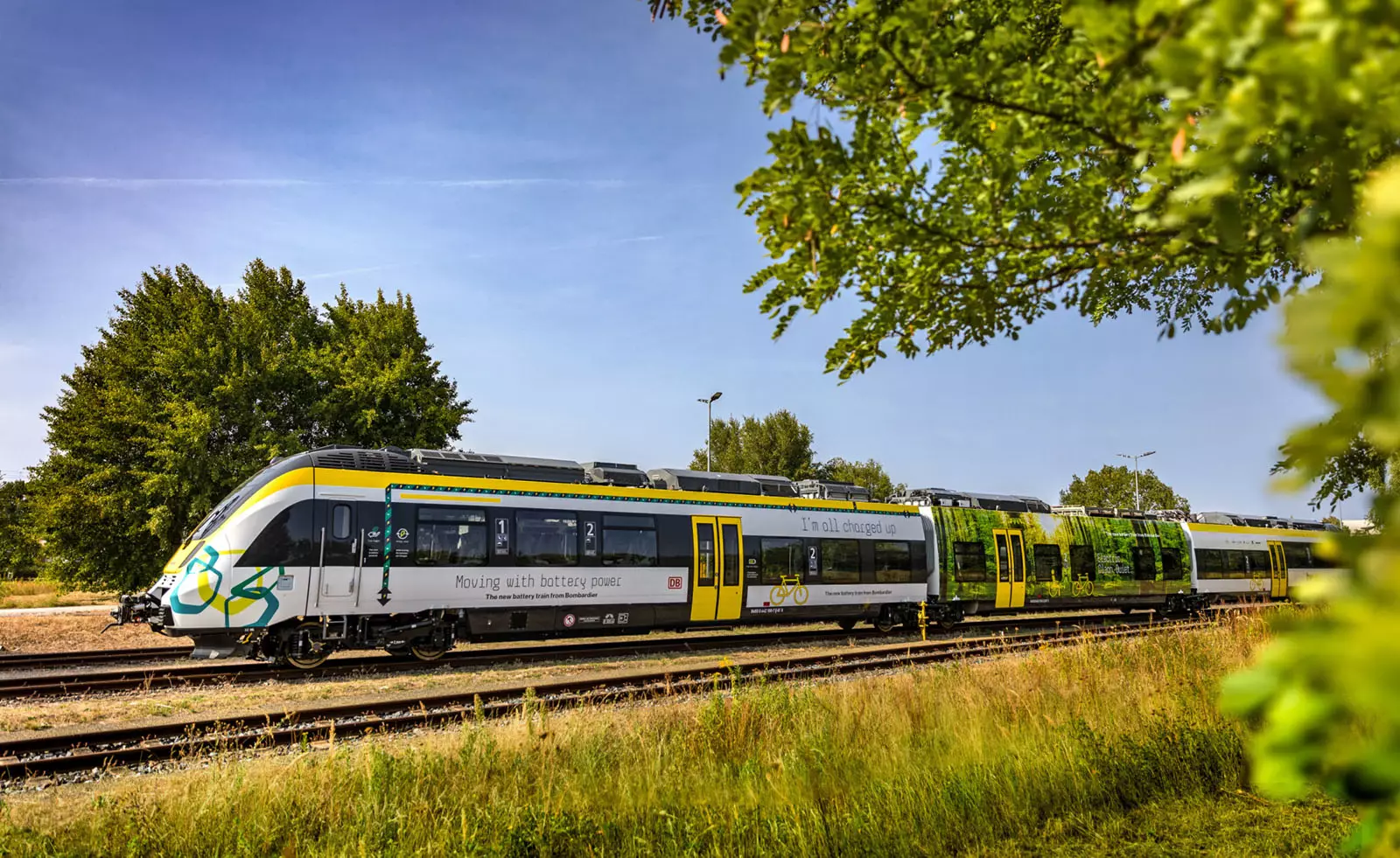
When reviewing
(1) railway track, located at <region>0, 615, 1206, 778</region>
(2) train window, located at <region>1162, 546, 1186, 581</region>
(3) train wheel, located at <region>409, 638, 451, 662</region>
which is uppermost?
(2) train window, located at <region>1162, 546, 1186, 581</region>

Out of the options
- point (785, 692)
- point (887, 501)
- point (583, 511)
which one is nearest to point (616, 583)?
point (583, 511)

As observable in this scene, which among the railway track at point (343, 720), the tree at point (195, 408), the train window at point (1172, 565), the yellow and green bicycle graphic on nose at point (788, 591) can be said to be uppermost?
the tree at point (195, 408)

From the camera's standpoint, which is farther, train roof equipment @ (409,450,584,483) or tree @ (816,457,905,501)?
tree @ (816,457,905,501)

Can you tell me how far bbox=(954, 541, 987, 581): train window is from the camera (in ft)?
70.8

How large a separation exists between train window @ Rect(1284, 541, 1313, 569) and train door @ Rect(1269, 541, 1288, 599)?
404mm

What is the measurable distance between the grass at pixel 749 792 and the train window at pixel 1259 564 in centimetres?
2451

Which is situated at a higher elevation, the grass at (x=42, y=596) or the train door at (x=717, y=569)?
the train door at (x=717, y=569)

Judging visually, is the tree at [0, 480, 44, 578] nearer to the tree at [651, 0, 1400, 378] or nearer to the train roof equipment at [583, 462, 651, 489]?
the train roof equipment at [583, 462, 651, 489]

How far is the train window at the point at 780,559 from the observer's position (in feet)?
59.7

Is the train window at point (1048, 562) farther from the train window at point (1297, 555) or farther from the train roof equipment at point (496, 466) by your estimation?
the train roof equipment at point (496, 466)

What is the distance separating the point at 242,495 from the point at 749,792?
36.6 feet

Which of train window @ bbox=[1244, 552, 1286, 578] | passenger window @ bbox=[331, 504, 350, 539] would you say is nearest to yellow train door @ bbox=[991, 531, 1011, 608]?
train window @ bbox=[1244, 552, 1286, 578]

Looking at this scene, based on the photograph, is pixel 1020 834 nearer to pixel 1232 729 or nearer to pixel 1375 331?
pixel 1232 729

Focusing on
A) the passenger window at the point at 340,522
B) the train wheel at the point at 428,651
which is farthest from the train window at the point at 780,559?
the passenger window at the point at 340,522
